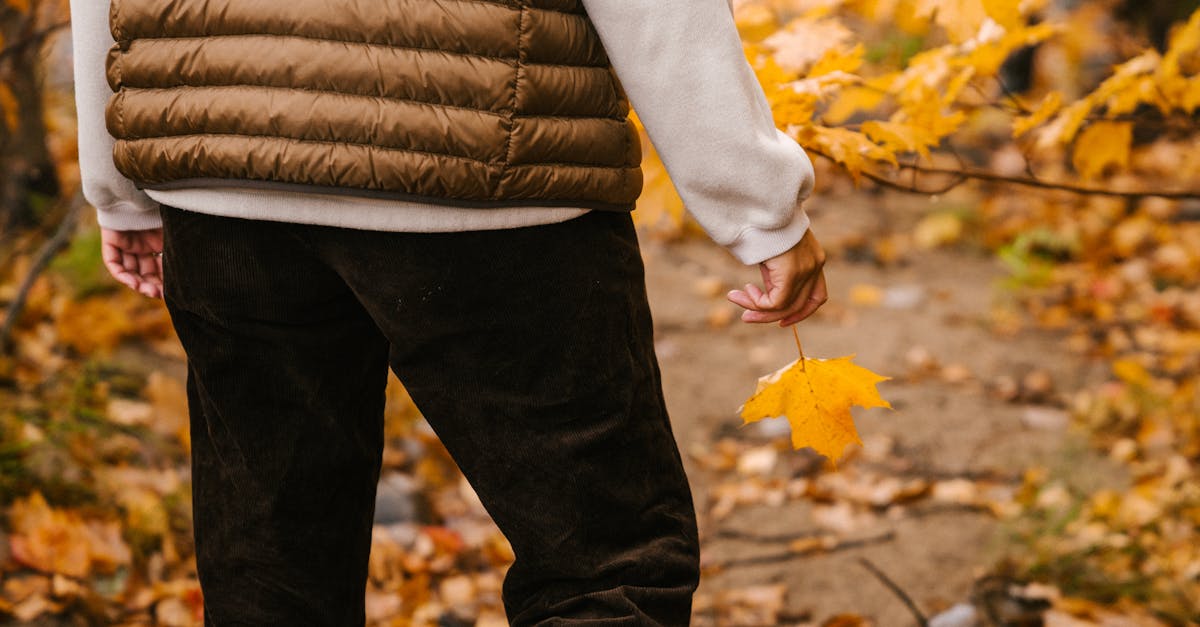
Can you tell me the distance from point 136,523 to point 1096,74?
238 inches

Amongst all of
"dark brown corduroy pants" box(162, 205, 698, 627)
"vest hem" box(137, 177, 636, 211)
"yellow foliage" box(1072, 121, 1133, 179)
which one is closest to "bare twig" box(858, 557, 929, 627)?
"yellow foliage" box(1072, 121, 1133, 179)

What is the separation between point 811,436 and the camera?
1469 millimetres

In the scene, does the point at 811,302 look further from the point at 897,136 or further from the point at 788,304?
the point at 897,136

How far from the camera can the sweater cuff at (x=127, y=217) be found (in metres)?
1.48

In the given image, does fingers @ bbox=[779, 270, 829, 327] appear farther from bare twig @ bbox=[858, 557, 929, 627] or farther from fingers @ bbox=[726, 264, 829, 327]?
bare twig @ bbox=[858, 557, 929, 627]

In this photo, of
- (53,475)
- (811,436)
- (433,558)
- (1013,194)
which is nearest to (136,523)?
(53,475)

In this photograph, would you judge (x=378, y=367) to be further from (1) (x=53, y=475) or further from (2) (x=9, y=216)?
(2) (x=9, y=216)

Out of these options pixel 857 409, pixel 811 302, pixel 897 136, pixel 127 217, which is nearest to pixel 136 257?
pixel 127 217

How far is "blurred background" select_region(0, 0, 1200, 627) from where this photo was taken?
6.99 ft

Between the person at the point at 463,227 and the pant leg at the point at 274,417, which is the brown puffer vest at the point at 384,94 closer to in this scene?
the person at the point at 463,227

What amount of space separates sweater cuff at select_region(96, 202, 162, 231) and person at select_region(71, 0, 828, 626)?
8 centimetres

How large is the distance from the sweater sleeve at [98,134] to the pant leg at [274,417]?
183 millimetres

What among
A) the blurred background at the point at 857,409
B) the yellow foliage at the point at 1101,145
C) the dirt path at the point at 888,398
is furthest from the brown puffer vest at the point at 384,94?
the dirt path at the point at 888,398

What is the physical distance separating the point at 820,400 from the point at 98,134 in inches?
43.2
